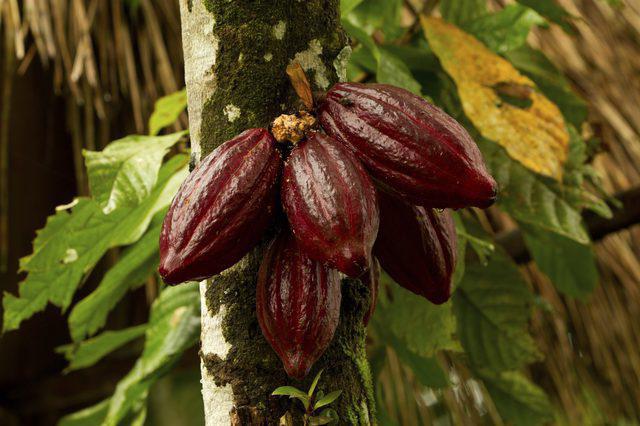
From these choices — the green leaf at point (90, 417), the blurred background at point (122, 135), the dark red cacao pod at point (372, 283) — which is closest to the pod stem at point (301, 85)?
the dark red cacao pod at point (372, 283)

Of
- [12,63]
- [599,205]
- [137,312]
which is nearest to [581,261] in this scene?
[599,205]

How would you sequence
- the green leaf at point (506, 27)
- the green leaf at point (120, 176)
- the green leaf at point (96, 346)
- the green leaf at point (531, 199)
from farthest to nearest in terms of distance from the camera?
the green leaf at point (96, 346)
the green leaf at point (506, 27)
the green leaf at point (531, 199)
the green leaf at point (120, 176)

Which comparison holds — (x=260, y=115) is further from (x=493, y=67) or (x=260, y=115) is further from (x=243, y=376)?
(x=493, y=67)

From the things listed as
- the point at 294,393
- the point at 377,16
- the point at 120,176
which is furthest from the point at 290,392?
the point at 377,16

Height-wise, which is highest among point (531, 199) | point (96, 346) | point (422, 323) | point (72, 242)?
point (531, 199)

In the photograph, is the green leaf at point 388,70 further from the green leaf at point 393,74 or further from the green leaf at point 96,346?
the green leaf at point 96,346

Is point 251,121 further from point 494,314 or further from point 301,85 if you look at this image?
point 494,314

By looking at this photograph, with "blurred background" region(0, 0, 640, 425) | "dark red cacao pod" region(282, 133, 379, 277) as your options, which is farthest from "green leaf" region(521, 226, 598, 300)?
"dark red cacao pod" region(282, 133, 379, 277)
